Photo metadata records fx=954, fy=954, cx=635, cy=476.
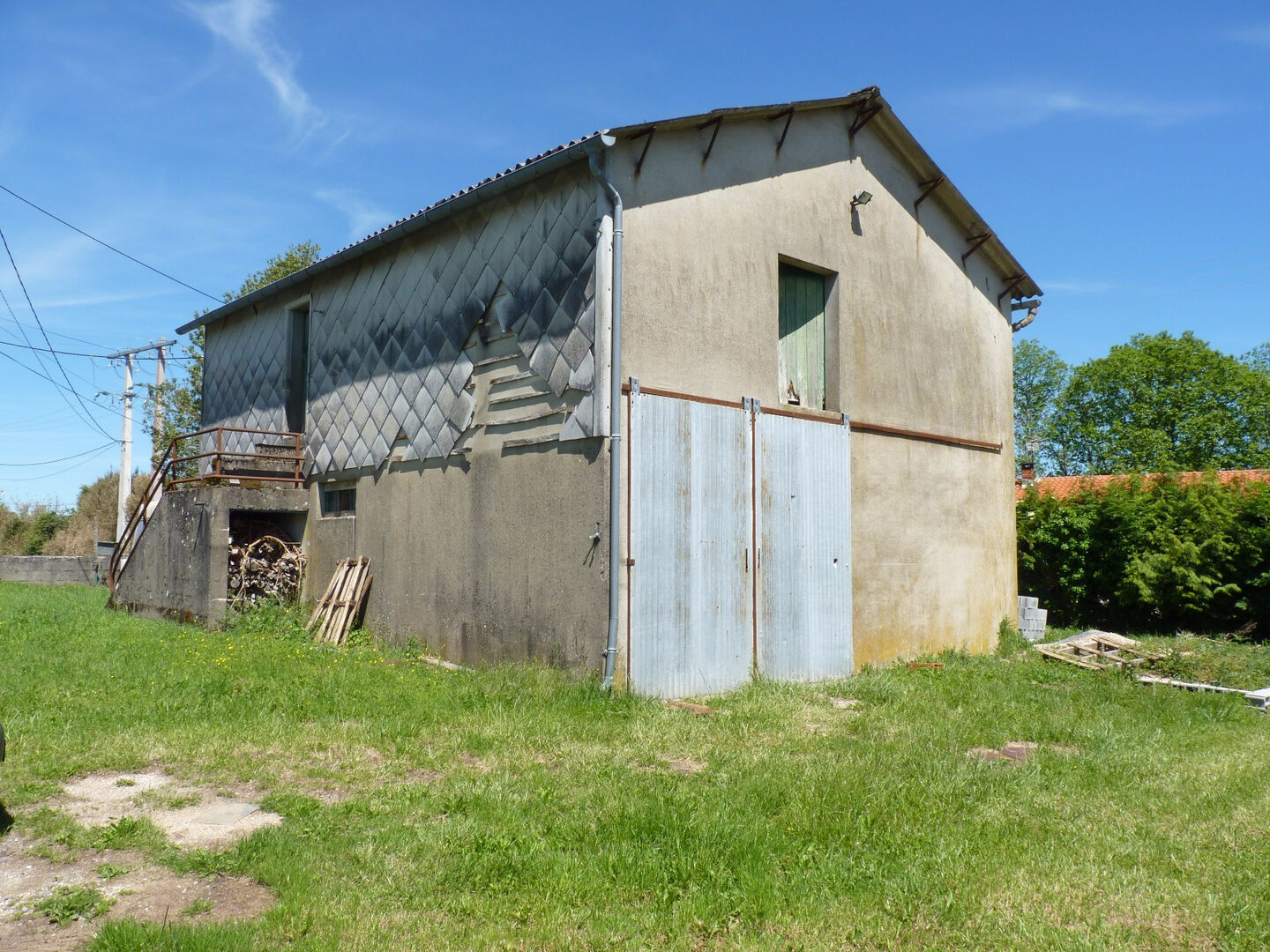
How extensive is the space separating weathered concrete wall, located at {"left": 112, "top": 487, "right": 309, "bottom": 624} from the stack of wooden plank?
1.47 metres

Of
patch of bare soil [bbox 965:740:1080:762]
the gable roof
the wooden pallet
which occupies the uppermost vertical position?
the gable roof

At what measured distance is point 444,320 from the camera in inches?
449

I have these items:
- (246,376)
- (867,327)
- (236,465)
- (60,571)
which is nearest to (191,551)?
(236,465)

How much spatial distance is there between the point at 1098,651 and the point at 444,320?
31.8 ft

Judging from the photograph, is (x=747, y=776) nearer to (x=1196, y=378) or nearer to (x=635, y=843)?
(x=635, y=843)

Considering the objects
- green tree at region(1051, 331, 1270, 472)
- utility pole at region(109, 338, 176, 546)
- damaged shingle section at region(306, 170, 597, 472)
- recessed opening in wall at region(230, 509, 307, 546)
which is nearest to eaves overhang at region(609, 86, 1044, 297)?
damaged shingle section at region(306, 170, 597, 472)

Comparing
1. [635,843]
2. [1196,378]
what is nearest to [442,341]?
[635,843]

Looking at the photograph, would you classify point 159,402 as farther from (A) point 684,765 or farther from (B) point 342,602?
(A) point 684,765

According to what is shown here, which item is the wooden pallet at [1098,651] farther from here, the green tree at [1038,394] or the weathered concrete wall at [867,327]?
the green tree at [1038,394]

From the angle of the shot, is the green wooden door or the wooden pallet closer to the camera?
the green wooden door

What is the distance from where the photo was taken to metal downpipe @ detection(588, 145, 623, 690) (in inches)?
340

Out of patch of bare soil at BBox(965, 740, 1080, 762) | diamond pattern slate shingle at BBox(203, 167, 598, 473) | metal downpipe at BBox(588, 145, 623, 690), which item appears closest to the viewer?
patch of bare soil at BBox(965, 740, 1080, 762)

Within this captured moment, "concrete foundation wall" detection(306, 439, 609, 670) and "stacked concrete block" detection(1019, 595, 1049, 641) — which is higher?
"concrete foundation wall" detection(306, 439, 609, 670)

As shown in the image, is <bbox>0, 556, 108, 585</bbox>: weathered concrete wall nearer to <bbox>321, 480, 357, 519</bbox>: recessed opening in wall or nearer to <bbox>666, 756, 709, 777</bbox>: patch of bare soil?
<bbox>321, 480, 357, 519</bbox>: recessed opening in wall
